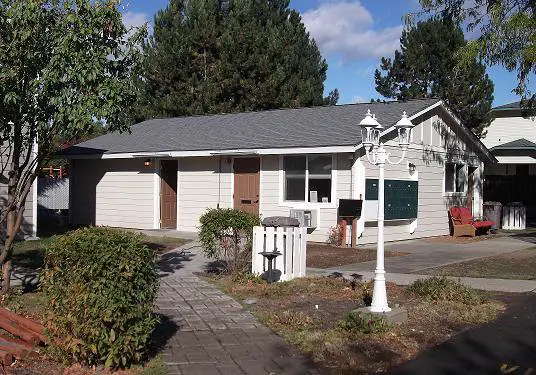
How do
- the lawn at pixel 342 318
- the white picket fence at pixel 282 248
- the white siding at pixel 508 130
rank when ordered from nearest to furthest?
the lawn at pixel 342 318 < the white picket fence at pixel 282 248 < the white siding at pixel 508 130

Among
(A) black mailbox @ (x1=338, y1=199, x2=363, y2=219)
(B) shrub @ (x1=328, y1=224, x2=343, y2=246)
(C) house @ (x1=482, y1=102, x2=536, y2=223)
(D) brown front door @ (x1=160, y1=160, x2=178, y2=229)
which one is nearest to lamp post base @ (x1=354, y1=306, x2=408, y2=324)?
(A) black mailbox @ (x1=338, y1=199, x2=363, y2=219)

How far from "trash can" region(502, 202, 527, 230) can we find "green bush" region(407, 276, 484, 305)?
15.9 m

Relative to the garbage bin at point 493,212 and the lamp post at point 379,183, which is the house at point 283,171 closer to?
the garbage bin at point 493,212

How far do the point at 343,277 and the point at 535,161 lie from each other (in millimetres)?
18584

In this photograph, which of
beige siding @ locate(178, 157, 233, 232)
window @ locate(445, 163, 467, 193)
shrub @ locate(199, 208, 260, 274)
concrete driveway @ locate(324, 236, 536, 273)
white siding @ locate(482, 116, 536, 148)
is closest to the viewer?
shrub @ locate(199, 208, 260, 274)

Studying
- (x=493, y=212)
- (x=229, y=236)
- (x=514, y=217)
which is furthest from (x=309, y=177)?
(x=514, y=217)

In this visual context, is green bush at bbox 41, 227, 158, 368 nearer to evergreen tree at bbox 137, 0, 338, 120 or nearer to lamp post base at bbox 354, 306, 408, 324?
lamp post base at bbox 354, 306, 408, 324

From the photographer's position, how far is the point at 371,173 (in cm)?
1670

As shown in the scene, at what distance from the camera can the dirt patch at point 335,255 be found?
13.1m

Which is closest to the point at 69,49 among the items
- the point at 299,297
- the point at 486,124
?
the point at 299,297

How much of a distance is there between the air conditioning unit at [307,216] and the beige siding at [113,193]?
5901 mm

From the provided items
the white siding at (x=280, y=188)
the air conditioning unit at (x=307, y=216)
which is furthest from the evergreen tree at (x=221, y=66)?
the air conditioning unit at (x=307, y=216)

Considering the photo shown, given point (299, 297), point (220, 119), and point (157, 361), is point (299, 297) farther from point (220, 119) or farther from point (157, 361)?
point (220, 119)

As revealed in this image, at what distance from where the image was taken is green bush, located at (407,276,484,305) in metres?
8.97
